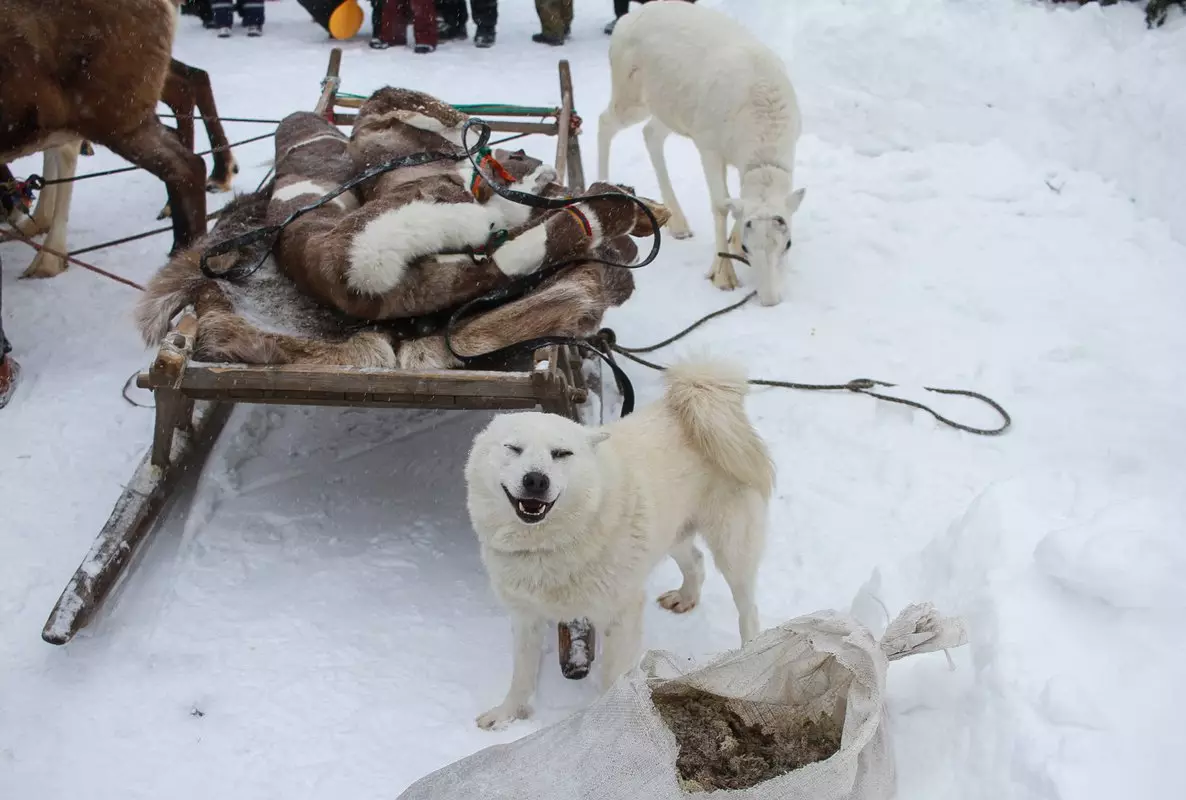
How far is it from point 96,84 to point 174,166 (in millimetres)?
559

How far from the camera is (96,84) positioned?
4.93 metres

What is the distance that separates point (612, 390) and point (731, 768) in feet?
8.59

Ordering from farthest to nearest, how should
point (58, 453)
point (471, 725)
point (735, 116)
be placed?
point (735, 116)
point (58, 453)
point (471, 725)

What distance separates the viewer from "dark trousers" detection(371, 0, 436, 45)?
10016mm

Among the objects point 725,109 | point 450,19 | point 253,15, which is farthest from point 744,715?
point 253,15

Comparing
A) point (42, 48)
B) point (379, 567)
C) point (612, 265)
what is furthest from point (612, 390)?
point (42, 48)

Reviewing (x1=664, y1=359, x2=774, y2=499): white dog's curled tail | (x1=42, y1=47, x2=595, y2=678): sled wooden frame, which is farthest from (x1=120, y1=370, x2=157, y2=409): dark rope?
(x1=664, y1=359, x2=774, y2=499): white dog's curled tail

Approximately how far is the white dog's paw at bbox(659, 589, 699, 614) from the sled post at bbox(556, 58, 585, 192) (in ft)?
8.04

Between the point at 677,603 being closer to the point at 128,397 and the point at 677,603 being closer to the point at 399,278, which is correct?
the point at 399,278

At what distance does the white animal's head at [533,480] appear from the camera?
8.14ft

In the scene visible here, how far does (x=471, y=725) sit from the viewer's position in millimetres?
2947

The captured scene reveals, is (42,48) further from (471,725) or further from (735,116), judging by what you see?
(471,725)

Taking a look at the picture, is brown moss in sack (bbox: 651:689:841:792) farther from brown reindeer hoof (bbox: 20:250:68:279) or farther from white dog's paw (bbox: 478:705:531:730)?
brown reindeer hoof (bbox: 20:250:68:279)

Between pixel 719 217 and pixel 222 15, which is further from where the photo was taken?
pixel 222 15
